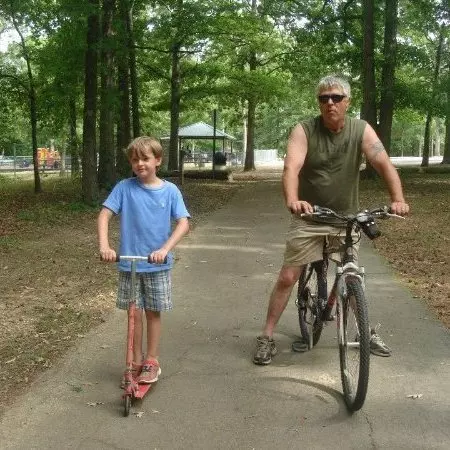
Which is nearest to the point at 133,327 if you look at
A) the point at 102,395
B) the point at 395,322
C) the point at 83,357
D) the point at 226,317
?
the point at 102,395

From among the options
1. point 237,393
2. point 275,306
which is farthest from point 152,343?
point 275,306

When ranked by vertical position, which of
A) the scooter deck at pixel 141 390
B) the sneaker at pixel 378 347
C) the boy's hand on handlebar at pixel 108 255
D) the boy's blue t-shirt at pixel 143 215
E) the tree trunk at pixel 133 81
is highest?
the tree trunk at pixel 133 81

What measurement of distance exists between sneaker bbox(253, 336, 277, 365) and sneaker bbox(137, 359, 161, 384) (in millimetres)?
Answer: 760

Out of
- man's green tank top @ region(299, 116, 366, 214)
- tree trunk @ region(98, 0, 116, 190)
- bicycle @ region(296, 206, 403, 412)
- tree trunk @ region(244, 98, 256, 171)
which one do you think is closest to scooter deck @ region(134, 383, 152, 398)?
bicycle @ region(296, 206, 403, 412)

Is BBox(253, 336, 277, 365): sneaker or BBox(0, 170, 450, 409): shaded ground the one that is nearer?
BBox(253, 336, 277, 365): sneaker

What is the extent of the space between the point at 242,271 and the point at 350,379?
4205 millimetres

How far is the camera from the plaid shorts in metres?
4.05

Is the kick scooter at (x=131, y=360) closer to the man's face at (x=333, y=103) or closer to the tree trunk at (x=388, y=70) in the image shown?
the man's face at (x=333, y=103)

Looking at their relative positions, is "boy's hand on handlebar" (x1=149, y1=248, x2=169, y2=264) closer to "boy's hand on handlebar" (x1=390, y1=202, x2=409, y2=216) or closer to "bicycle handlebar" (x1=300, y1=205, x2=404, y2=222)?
"bicycle handlebar" (x1=300, y1=205, x2=404, y2=222)

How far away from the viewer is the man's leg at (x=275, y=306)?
452cm

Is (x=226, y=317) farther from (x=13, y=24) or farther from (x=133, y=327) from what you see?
(x=13, y=24)

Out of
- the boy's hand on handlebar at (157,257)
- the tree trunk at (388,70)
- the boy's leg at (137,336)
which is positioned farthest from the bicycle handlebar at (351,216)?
the tree trunk at (388,70)

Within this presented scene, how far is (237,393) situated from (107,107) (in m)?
13.3

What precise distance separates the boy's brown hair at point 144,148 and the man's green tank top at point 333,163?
1001 mm
